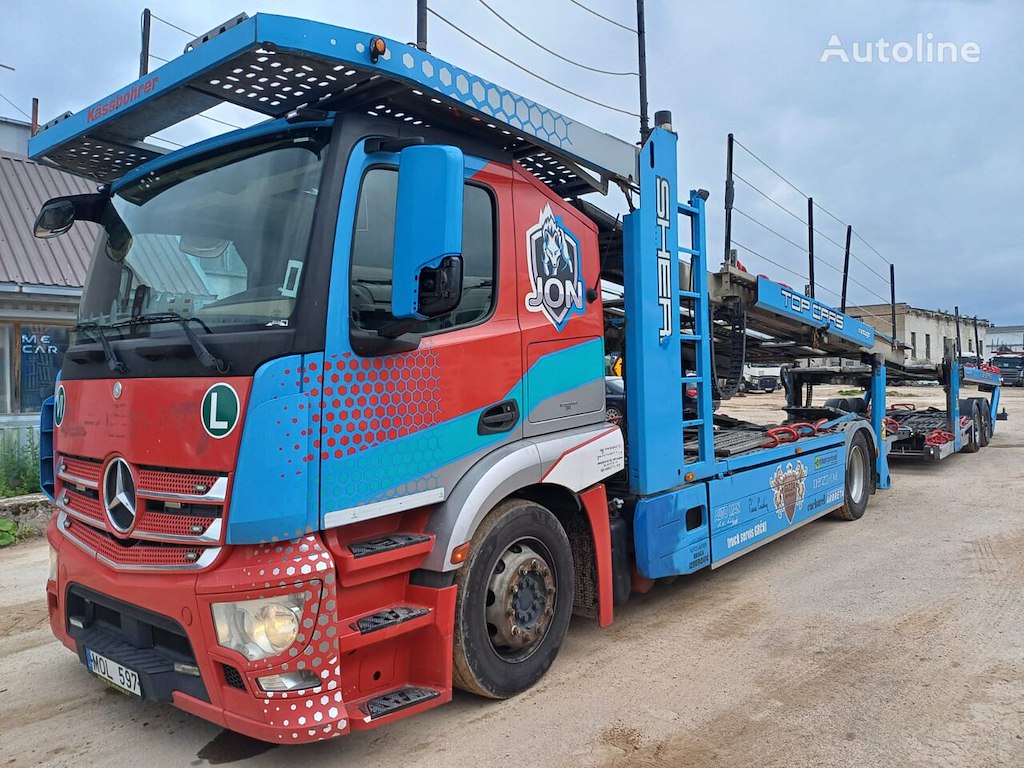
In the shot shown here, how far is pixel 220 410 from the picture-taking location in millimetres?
2814

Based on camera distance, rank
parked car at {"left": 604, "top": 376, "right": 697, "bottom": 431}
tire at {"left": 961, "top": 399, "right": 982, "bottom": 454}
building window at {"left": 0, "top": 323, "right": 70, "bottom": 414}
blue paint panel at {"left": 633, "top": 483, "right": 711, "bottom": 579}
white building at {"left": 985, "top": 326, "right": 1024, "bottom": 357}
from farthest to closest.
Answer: white building at {"left": 985, "top": 326, "right": 1024, "bottom": 357} < tire at {"left": 961, "top": 399, "right": 982, "bottom": 454} < building window at {"left": 0, "top": 323, "right": 70, "bottom": 414} < parked car at {"left": 604, "top": 376, "right": 697, "bottom": 431} < blue paint panel at {"left": 633, "top": 483, "right": 711, "bottom": 579}

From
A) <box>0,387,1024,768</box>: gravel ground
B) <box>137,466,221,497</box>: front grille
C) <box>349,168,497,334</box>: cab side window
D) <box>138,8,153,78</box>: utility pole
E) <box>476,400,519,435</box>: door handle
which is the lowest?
<box>0,387,1024,768</box>: gravel ground

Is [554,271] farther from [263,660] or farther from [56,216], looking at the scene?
[56,216]

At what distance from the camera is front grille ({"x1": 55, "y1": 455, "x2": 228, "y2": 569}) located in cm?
280

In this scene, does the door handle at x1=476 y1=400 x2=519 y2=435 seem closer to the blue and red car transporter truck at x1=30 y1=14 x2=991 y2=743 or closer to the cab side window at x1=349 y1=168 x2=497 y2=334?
the blue and red car transporter truck at x1=30 y1=14 x2=991 y2=743

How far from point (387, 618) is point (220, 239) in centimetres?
179

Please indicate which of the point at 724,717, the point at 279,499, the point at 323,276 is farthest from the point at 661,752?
the point at 323,276

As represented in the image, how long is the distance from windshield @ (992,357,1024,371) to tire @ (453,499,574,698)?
48.2 meters

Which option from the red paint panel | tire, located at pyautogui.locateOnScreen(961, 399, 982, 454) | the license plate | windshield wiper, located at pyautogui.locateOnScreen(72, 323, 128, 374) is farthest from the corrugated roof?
tire, located at pyautogui.locateOnScreen(961, 399, 982, 454)

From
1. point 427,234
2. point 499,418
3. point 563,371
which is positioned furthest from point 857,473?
point 427,234

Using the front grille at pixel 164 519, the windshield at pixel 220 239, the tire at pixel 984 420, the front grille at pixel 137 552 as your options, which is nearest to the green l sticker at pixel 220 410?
the front grille at pixel 164 519

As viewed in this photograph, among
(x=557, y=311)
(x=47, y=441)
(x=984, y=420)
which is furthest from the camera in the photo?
(x=984, y=420)

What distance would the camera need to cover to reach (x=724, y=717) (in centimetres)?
360

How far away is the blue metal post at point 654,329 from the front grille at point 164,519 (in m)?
2.70
